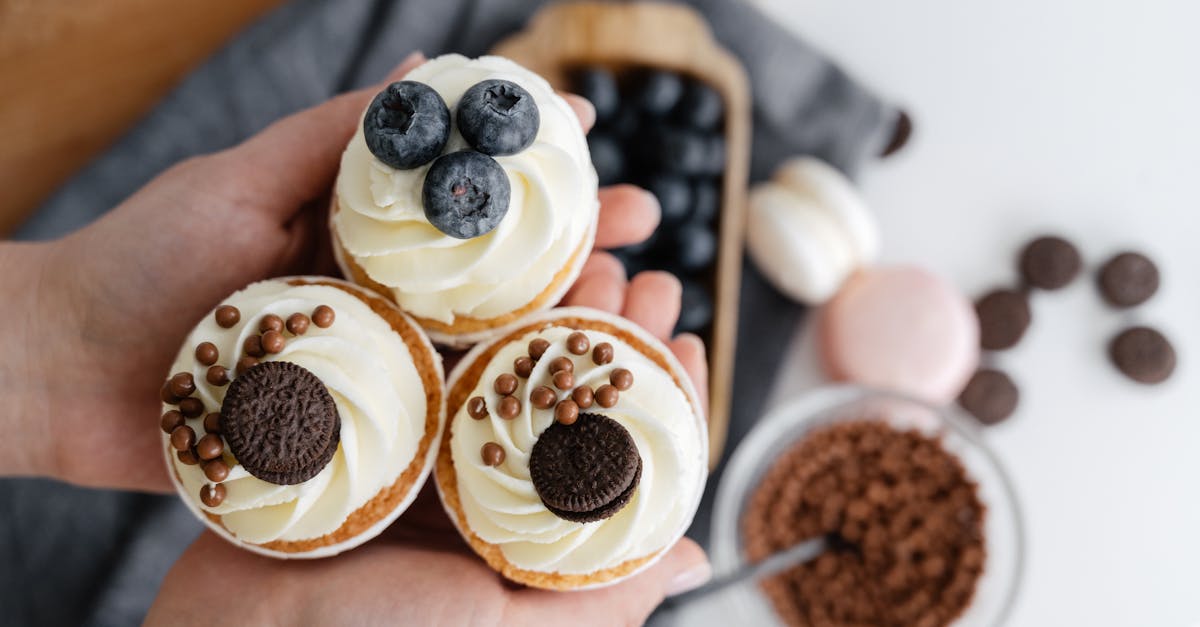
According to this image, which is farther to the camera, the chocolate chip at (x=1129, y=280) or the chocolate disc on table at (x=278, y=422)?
the chocolate chip at (x=1129, y=280)

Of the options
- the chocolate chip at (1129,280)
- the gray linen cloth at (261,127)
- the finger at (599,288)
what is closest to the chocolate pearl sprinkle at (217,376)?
the finger at (599,288)

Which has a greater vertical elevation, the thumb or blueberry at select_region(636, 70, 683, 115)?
blueberry at select_region(636, 70, 683, 115)

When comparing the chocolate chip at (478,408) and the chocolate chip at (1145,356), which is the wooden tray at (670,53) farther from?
the chocolate chip at (1145,356)

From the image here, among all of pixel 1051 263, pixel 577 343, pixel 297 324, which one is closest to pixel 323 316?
pixel 297 324

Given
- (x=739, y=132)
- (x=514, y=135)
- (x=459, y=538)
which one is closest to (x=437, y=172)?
(x=514, y=135)

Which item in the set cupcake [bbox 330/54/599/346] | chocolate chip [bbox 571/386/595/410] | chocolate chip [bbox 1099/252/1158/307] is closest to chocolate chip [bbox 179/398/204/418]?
cupcake [bbox 330/54/599/346]

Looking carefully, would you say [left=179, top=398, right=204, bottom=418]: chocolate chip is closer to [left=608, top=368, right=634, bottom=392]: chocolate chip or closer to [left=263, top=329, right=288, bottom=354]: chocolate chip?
[left=263, top=329, right=288, bottom=354]: chocolate chip

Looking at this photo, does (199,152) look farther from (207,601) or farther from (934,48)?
(934,48)
